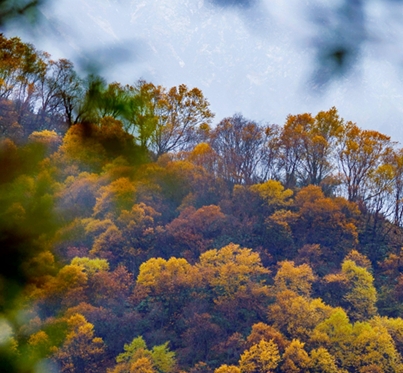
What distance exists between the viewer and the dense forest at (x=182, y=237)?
35.8 meters

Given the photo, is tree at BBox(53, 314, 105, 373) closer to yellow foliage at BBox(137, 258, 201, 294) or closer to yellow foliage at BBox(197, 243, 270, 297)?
yellow foliage at BBox(137, 258, 201, 294)

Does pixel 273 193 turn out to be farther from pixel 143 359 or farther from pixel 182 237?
pixel 143 359

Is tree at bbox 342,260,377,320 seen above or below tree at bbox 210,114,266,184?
below

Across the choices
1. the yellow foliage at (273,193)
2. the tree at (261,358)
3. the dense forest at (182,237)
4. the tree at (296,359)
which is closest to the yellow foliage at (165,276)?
the dense forest at (182,237)

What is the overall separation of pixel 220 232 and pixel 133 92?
21.8 meters

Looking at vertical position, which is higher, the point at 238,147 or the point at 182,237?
the point at 238,147


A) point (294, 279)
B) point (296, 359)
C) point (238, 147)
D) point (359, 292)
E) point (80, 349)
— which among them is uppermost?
point (238, 147)

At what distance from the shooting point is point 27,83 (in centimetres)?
5588

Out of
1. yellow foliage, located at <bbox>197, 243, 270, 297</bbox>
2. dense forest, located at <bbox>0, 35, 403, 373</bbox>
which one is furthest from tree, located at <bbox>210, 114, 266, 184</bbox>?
yellow foliage, located at <bbox>197, 243, 270, 297</bbox>

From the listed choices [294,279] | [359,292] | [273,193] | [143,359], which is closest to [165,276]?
[143,359]

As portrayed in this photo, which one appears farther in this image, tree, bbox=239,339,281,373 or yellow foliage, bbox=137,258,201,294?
yellow foliage, bbox=137,258,201,294

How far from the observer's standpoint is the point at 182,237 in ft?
151

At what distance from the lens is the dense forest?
3575 cm

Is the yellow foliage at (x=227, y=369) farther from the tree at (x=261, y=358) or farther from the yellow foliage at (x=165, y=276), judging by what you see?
the yellow foliage at (x=165, y=276)
